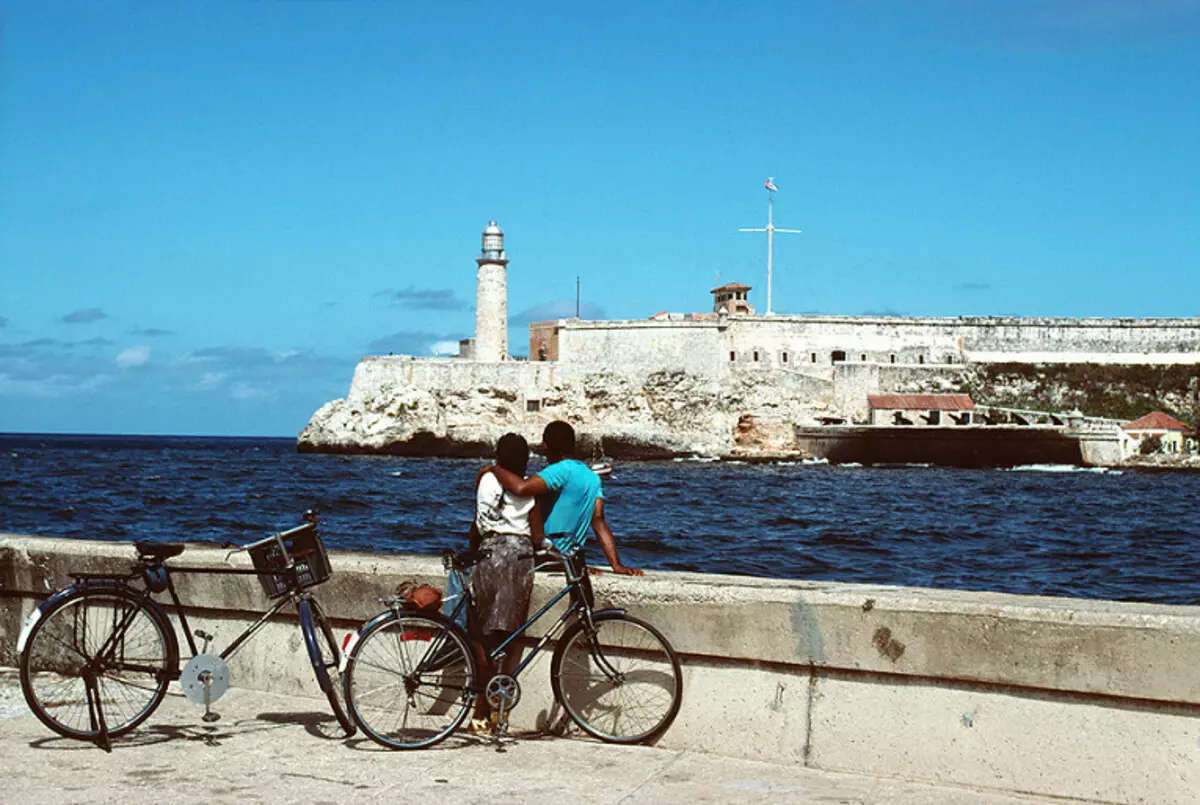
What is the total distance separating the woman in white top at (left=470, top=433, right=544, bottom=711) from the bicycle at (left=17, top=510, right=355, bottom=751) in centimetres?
61

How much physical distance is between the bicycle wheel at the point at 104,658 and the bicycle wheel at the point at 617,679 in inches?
63.0

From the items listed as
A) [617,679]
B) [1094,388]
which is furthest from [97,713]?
[1094,388]

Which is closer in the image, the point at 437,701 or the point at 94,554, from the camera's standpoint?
the point at 437,701

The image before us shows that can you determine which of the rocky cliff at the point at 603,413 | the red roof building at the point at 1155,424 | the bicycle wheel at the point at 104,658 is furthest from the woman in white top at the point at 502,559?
the red roof building at the point at 1155,424

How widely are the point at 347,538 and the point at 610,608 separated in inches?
915

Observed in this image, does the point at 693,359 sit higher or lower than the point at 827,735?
higher

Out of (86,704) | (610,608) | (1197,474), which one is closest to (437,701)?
(610,608)

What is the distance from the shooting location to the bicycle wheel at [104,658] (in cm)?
497

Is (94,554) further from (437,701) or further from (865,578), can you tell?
(865,578)

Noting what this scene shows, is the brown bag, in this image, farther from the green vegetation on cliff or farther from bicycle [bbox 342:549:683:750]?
the green vegetation on cliff

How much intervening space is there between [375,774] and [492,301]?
77.8 meters

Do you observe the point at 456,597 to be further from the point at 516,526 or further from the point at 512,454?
the point at 512,454

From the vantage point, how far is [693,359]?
80.1m

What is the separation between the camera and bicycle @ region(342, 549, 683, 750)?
4988 mm
